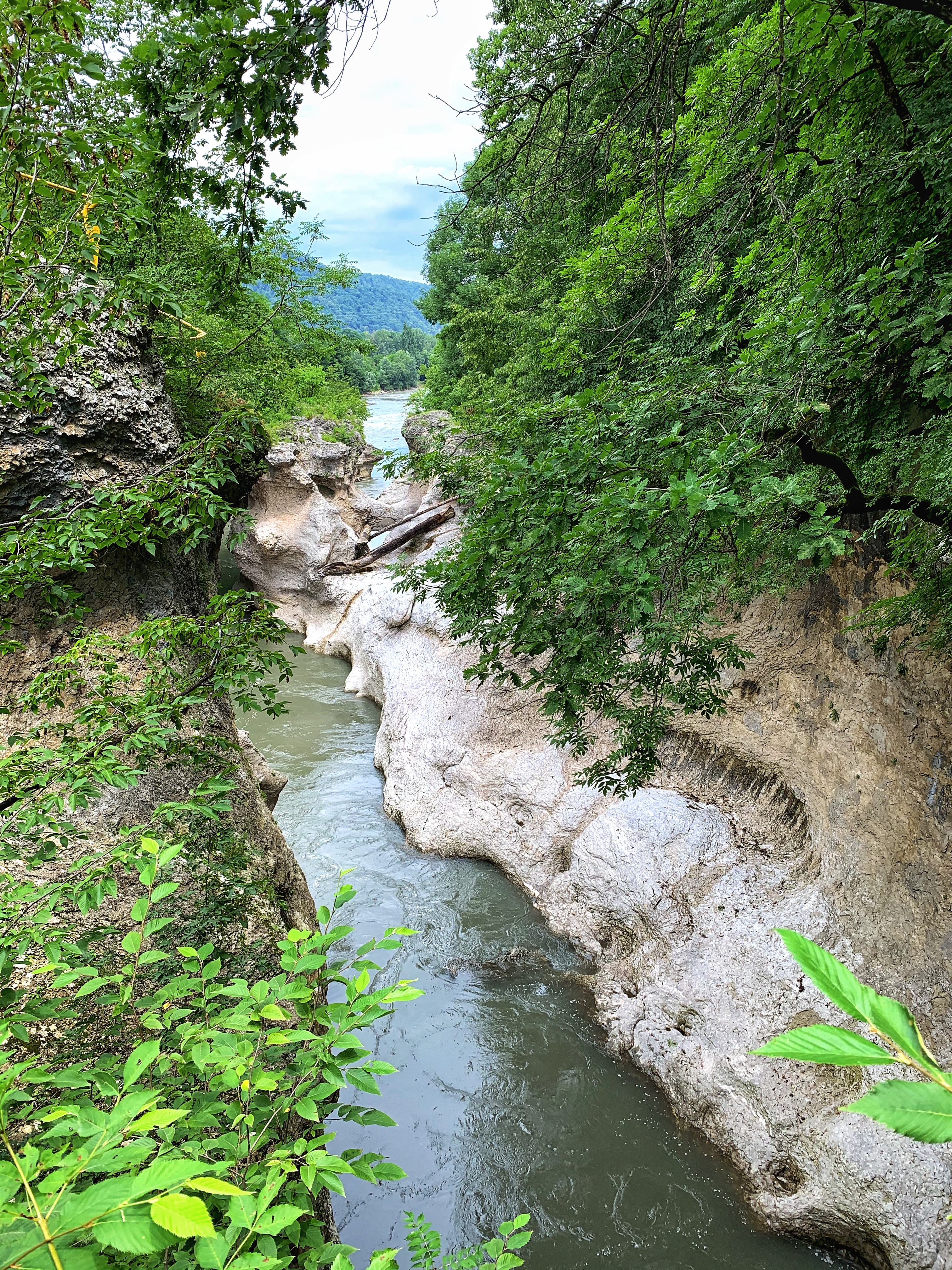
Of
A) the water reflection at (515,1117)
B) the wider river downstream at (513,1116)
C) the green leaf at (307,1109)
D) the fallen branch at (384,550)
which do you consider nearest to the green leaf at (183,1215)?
the green leaf at (307,1109)

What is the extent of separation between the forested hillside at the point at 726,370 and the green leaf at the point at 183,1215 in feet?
6.55

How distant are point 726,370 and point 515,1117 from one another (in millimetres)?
5071

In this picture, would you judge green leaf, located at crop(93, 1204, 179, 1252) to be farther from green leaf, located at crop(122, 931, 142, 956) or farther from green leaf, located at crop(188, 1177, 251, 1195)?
green leaf, located at crop(122, 931, 142, 956)

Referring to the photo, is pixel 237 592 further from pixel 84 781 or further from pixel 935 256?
pixel 935 256

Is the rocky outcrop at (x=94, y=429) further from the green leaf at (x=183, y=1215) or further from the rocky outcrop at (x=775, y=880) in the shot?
the rocky outcrop at (x=775, y=880)

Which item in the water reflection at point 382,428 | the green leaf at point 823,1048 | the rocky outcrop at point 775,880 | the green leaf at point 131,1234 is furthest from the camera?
the water reflection at point 382,428

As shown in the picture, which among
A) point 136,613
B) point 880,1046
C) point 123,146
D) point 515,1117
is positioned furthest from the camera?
point 515,1117

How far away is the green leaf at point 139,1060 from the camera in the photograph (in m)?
1.08

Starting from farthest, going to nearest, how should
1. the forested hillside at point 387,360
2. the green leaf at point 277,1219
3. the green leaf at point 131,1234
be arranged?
the forested hillside at point 387,360, the green leaf at point 277,1219, the green leaf at point 131,1234

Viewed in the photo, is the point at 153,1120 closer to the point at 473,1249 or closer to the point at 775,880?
the point at 473,1249

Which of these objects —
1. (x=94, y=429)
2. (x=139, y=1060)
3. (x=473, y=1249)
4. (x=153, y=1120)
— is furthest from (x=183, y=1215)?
(x=94, y=429)

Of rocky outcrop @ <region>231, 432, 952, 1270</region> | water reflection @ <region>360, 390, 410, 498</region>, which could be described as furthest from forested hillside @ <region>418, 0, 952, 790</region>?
water reflection @ <region>360, 390, 410, 498</region>

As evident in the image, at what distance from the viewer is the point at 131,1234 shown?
2.73ft

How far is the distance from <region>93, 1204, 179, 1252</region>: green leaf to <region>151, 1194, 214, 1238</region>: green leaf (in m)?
0.03
